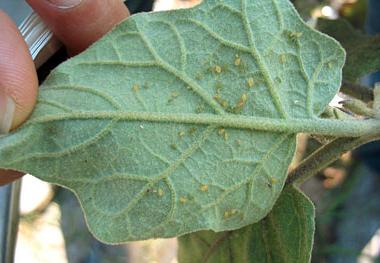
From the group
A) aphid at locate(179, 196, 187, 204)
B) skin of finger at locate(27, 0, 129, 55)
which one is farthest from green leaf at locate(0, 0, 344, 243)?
skin of finger at locate(27, 0, 129, 55)

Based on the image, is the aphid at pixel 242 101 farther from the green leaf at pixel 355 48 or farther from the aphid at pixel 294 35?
the green leaf at pixel 355 48

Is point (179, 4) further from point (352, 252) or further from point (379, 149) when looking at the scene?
point (352, 252)

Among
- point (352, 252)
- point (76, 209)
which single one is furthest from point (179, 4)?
point (352, 252)

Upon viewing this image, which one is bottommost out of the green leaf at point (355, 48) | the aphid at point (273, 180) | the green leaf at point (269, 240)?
the green leaf at point (269, 240)

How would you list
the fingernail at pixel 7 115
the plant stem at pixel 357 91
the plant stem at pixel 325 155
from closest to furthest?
the fingernail at pixel 7 115, the plant stem at pixel 325 155, the plant stem at pixel 357 91

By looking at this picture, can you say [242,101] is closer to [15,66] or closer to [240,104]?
[240,104]

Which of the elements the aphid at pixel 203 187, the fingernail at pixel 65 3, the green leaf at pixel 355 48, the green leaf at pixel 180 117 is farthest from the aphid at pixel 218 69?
the green leaf at pixel 355 48

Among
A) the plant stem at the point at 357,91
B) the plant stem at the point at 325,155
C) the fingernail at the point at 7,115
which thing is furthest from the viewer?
the plant stem at the point at 357,91
